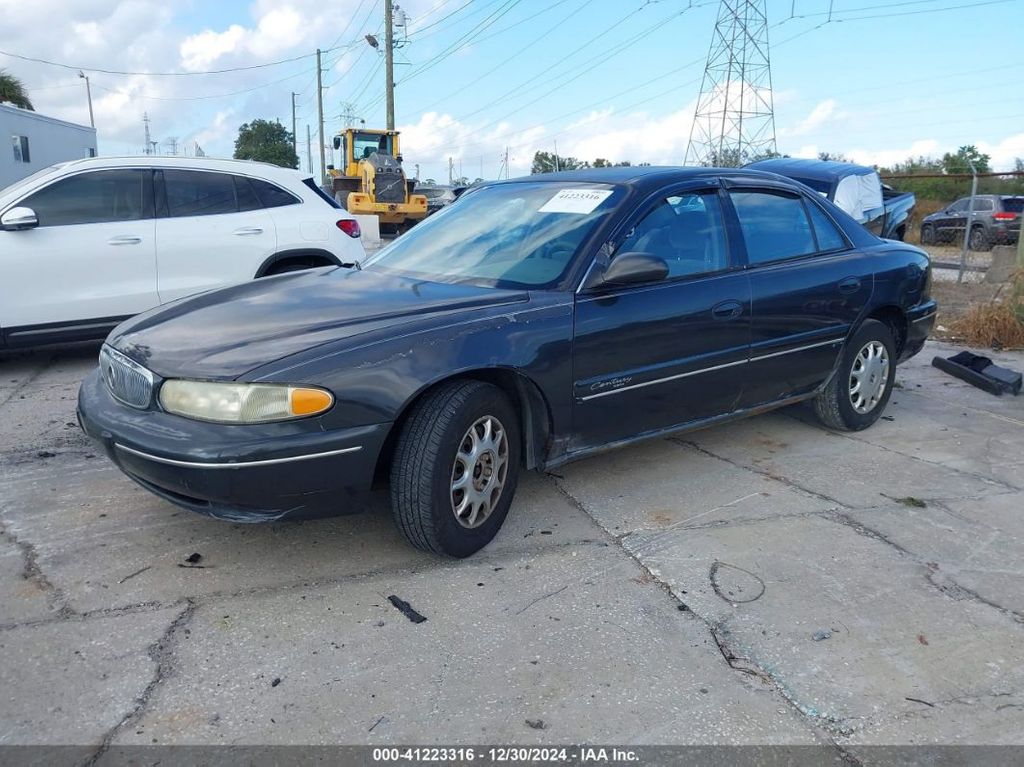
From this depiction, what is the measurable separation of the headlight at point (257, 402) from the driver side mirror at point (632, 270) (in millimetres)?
1379

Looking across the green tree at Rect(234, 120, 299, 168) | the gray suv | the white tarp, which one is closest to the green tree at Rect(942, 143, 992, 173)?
the gray suv

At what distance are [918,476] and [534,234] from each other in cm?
250

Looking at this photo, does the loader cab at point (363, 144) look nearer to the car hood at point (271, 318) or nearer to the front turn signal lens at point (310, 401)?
the car hood at point (271, 318)

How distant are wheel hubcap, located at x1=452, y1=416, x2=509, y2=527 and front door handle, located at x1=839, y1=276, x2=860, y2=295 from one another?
2537 millimetres

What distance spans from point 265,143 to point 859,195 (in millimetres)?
86334

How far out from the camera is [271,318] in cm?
338

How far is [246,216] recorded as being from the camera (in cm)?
719

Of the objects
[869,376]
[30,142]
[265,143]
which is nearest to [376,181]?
[30,142]

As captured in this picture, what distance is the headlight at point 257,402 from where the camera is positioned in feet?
9.57

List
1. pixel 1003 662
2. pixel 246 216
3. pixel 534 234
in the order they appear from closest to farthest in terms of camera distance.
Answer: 1. pixel 1003 662
2. pixel 534 234
3. pixel 246 216

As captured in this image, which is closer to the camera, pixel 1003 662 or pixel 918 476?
pixel 1003 662

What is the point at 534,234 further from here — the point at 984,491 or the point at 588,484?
the point at 984,491

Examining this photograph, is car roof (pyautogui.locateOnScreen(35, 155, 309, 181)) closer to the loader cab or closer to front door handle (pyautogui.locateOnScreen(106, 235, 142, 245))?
front door handle (pyautogui.locateOnScreen(106, 235, 142, 245))

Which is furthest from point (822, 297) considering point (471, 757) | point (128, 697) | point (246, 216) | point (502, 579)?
point (246, 216)
